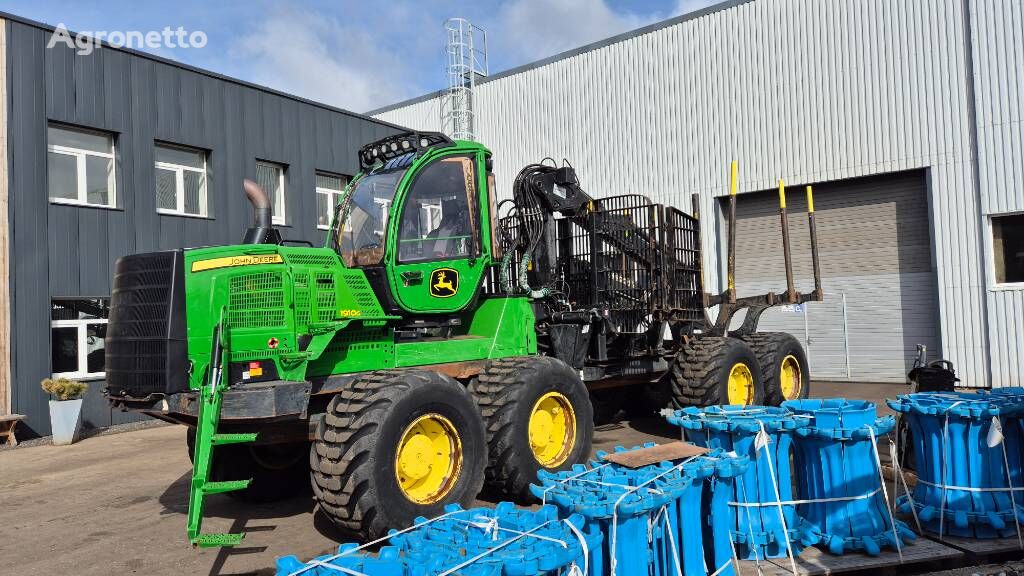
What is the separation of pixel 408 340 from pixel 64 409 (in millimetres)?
7900

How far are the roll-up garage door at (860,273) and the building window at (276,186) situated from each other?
10.9m

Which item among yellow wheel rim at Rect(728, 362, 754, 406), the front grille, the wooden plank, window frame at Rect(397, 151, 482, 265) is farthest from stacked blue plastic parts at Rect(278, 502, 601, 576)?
yellow wheel rim at Rect(728, 362, 754, 406)

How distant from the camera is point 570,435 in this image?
7.16m

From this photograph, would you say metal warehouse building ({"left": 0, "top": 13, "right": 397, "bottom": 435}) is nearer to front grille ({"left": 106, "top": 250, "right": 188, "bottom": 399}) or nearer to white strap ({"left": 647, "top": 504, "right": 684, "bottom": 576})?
front grille ({"left": 106, "top": 250, "right": 188, "bottom": 399})

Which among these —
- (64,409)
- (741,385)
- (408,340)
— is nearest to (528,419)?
(408,340)

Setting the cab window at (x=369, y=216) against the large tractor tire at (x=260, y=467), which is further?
the large tractor tire at (x=260, y=467)

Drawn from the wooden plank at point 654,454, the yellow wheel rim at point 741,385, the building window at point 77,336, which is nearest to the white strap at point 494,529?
the wooden plank at point 654,454

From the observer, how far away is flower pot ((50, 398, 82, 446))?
A: 1155 cm

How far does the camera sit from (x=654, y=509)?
4.03 m

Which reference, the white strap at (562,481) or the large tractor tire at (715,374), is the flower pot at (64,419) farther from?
the white strap at (562,481)

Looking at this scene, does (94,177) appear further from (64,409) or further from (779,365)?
(779,365)

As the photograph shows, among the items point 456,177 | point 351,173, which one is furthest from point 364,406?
point 351,173

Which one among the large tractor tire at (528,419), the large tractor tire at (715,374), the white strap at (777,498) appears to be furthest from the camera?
the large tractor tire at (715,374)

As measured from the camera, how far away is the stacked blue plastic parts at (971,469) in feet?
17.1
